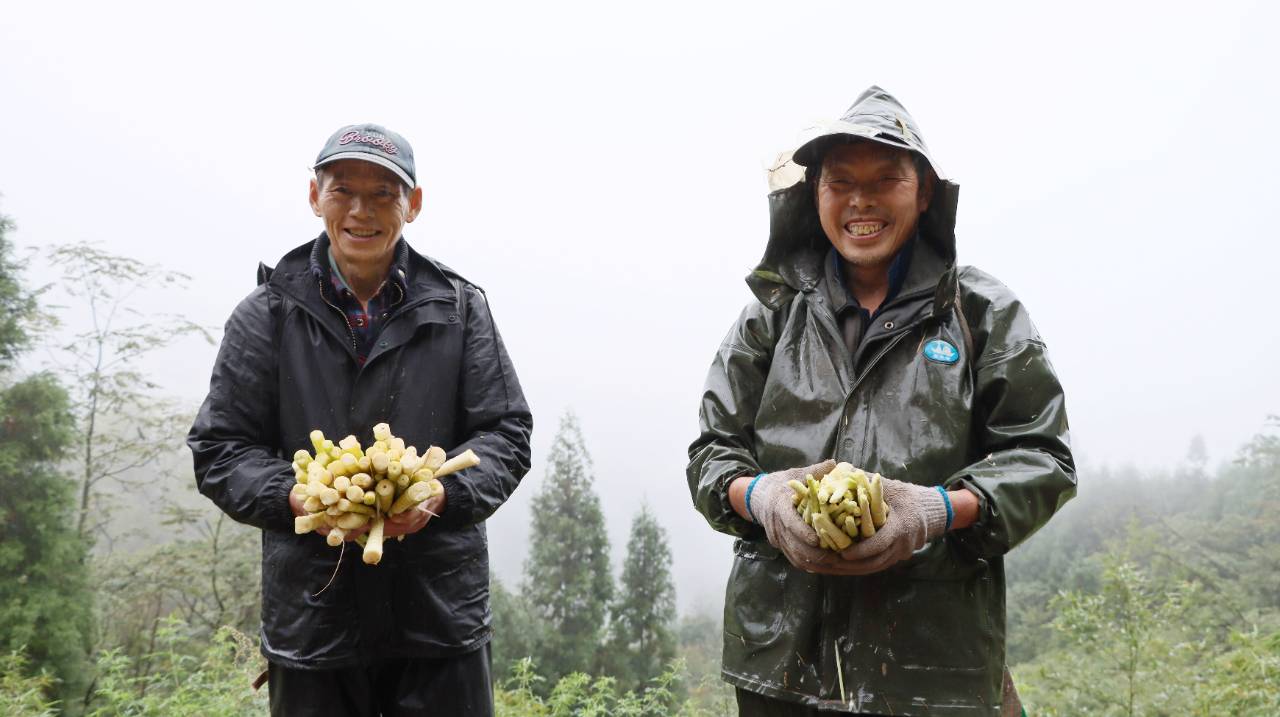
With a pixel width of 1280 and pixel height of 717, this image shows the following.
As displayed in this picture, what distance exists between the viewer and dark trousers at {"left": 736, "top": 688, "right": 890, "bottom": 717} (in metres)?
2.15

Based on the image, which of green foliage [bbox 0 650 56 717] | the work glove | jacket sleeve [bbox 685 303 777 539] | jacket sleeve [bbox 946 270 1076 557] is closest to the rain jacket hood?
jacket sleeve [bbox 685 303 777 539]

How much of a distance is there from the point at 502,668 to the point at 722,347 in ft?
48.3

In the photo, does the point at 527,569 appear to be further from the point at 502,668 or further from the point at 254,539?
the point at 254,539

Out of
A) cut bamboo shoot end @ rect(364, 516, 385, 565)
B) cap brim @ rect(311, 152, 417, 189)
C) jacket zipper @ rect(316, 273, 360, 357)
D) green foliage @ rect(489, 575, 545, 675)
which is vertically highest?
cap brim @ rect(311, 152, 417, 189)

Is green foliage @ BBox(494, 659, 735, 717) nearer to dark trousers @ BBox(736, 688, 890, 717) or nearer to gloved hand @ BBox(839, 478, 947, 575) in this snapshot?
dark trousers @ BBox(736, 688, 890, 717)

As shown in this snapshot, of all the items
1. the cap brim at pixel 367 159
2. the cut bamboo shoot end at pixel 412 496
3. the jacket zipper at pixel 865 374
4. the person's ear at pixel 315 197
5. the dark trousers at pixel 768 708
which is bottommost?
the dark trousers at pixel 768 708

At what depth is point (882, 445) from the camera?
82.8 inches

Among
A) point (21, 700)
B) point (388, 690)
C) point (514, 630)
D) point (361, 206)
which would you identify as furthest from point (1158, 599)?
point (21, 700)

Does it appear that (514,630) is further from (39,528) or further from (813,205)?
(813,205)

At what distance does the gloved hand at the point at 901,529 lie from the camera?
187cm

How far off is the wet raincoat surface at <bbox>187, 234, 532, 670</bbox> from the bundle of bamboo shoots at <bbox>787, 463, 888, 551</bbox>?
37.8 inches

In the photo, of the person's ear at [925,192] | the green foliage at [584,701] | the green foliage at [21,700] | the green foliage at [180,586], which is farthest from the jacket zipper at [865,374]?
the green foliage at [180,586]

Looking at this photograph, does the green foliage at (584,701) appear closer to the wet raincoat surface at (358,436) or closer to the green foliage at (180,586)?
the wet raincoat surface at (358,436)

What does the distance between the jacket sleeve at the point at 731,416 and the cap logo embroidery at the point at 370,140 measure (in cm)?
115
